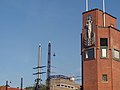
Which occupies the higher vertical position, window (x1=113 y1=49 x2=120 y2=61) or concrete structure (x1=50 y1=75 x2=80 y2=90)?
window (x1=113 y1=49 x2=120 y2=61)

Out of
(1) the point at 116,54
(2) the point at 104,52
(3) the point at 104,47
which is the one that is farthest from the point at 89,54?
(1) the point at 116,54

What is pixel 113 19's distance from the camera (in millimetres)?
64375

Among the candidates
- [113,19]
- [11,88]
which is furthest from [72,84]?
[113,19]

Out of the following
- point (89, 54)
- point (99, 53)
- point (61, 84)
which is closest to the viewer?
point (99, 53)

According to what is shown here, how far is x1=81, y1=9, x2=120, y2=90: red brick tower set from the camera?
5841 cm

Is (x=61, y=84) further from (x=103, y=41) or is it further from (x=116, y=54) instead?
(x=103, y=41)

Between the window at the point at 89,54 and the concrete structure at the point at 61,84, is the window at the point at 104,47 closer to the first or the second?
the window at the point at 89,54

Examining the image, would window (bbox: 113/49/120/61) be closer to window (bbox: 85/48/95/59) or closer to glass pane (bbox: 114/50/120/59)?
glass pane (bbox: 114/50/120/59)

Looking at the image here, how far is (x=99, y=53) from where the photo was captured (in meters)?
59.4

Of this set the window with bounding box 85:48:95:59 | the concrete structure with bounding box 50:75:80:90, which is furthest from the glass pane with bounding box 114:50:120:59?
the concrete structure with bounding box 50:75:80:90

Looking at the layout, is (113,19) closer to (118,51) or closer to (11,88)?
(118,51)

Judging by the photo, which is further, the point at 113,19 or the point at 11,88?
the point at 11,88

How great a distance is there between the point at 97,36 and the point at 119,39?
5386 millimetres

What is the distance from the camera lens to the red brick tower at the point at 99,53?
5841cm
